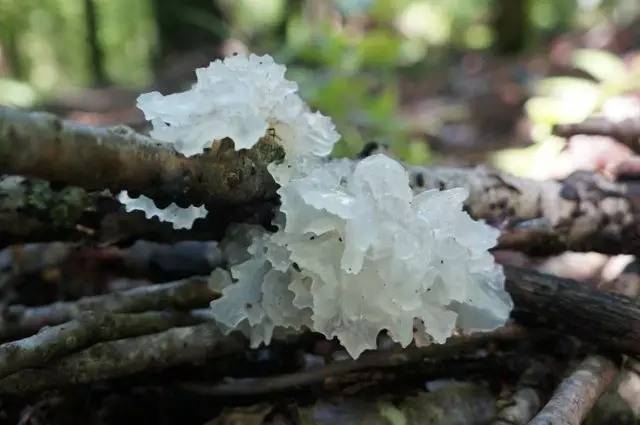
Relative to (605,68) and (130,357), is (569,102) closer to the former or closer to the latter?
(605,68)

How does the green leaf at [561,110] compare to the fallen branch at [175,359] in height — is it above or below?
above

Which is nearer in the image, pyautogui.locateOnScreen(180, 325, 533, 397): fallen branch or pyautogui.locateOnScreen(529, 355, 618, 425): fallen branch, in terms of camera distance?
pyautogui.locateOnScreen(529, 355, 618, 425): fallen branch

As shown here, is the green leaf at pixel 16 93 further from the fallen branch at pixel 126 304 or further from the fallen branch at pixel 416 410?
the fallen branch at pixel 416 410

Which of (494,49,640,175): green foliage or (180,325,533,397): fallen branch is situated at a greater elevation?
(494,49,640,175): green foliage

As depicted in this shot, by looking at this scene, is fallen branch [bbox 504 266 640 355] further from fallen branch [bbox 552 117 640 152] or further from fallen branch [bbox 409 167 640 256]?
fallen branch [bbox 552 117 640 152]

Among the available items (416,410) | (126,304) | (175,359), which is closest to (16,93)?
(126,304)

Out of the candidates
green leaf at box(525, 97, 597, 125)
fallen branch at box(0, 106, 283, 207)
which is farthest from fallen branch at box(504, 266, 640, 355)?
green leaf at box(525, 97, 597, 125)

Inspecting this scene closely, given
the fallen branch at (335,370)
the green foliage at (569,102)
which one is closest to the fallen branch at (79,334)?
the fallen branch at (335,370)

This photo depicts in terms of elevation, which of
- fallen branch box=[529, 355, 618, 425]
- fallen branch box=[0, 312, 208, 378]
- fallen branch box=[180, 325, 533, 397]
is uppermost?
fallen branch box=[0, 312, 208, 378]
